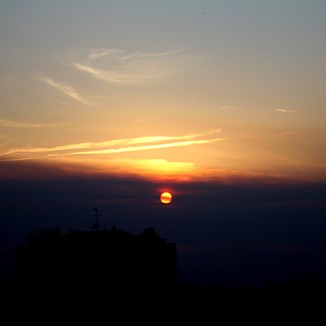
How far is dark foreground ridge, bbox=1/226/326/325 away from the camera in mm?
48781

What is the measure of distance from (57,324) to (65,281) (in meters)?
10.4

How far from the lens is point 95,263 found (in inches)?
2202

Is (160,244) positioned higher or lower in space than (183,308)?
higher

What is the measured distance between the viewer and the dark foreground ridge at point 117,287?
4878cm

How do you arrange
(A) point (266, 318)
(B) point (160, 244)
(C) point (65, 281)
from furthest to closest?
(B) point (160, 244) < (C) point (65, 281) < (A) point (266, 318)

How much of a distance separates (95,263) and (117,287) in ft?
8.15

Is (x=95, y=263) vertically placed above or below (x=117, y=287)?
above

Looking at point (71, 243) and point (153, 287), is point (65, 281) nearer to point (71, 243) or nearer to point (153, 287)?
point (71, 243)

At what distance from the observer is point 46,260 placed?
5709cm

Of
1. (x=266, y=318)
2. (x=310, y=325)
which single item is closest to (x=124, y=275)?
(x=266, y=318)

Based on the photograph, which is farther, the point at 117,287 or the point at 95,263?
the point at 95,263

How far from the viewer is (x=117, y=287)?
55.2 m

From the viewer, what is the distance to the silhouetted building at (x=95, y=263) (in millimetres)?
55250

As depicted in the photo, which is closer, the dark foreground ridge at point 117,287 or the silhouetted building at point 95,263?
the dark foreground ridge at point 117,287
